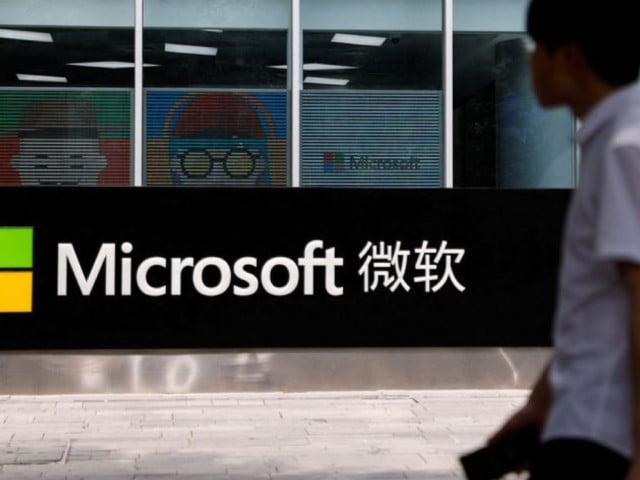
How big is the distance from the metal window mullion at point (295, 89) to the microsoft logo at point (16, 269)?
7.03 ft

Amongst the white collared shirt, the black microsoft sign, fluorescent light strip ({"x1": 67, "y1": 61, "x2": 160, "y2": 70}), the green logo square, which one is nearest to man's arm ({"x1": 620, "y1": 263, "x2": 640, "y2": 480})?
the white collared shirt

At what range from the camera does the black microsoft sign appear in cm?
1079

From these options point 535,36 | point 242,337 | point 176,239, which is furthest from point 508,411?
point 535,36

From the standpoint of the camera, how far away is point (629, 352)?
2146mm

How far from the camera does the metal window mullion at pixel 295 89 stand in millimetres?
11164

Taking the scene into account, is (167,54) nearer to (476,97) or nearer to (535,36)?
(476,97)

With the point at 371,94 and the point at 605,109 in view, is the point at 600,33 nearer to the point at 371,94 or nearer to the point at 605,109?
the point at 605,109

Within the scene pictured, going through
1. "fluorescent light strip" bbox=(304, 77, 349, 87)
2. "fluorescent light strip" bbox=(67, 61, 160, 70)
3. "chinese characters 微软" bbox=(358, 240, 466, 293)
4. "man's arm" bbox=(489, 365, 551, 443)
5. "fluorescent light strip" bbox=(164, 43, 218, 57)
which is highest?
"fluorescent light strip" bbox=(164, 43, 218, 57)

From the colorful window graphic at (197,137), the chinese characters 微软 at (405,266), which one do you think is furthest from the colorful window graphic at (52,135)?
the chinese characters 微软 at (405,266)

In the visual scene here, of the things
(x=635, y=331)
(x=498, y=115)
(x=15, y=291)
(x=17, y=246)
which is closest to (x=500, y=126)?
(x=498, y=115)

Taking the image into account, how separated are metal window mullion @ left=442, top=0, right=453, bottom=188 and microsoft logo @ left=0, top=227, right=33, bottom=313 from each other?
334cm

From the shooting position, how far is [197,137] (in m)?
11.0

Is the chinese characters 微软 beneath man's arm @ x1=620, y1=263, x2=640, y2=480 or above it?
above

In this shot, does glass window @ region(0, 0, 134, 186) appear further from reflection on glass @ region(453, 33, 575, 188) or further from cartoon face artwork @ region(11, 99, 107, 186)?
reflection on glass @ region(453, 33, 575, 188)
